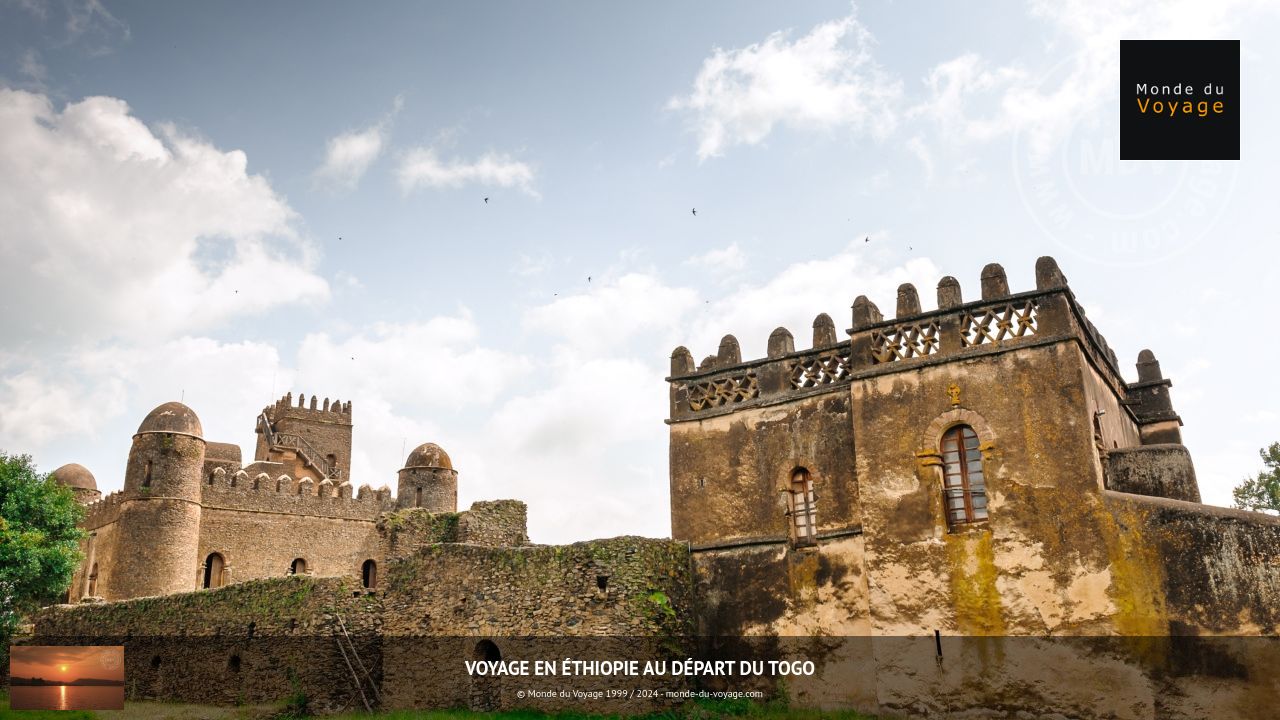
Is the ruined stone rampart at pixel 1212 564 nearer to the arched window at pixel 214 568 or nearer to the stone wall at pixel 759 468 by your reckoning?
the stone wall at pixel 759 468

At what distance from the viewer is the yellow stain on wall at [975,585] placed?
1396cm

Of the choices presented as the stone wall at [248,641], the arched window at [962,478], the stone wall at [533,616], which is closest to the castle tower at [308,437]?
the stone wall at [248,641]

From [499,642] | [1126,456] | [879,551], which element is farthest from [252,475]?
[1126,456]

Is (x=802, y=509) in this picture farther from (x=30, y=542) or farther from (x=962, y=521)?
(x=30, y=542)

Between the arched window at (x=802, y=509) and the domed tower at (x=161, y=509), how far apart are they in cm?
2219

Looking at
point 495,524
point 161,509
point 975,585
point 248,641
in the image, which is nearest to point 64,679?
point 248,641

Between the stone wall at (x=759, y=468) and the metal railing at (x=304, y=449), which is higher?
the metal railing at (x=304, y=449)

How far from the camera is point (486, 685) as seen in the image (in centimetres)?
1680

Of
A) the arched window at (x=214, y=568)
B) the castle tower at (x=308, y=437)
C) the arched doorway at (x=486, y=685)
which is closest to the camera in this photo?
the arched doorway at (x=486, y=685)

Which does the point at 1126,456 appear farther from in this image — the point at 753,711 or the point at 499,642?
the point at 499,642

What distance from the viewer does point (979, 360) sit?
1498 cm

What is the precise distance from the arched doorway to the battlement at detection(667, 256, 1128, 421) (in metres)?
5.36

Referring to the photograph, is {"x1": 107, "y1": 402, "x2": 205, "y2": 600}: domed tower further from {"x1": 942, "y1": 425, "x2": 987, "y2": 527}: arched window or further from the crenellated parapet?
A: {"x1": 942, "y1": 425, "x2": 987, "y2": 527}: arched window

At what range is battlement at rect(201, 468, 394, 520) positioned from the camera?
34500mm
